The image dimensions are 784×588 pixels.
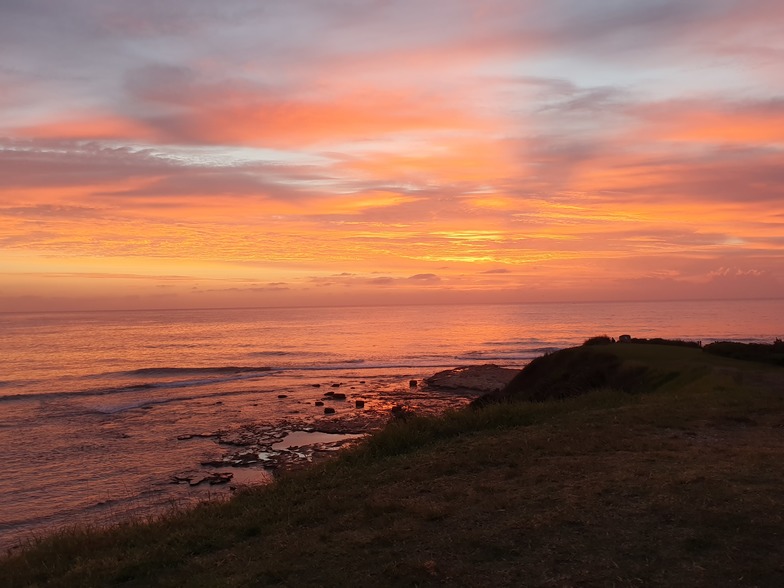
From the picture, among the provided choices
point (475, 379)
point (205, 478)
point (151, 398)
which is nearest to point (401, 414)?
point (205, 478)

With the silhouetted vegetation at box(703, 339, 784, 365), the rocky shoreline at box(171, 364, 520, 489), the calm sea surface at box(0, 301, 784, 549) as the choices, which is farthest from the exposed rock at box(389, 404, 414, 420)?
the silhouetted vegetation at box(703, 339, 784, 365)

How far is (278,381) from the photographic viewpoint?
48.8 m

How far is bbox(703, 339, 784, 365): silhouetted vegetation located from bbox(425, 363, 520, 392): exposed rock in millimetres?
16772

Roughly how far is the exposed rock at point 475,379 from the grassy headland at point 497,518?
27524 mm

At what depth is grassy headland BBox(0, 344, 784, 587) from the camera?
6.26m

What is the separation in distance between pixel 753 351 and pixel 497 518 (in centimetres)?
2015

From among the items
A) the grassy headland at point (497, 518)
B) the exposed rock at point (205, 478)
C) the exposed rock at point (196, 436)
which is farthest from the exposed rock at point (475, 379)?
the grassy headland at point (497, 518)

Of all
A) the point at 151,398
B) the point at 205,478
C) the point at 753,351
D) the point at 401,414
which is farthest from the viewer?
the point at 151,398

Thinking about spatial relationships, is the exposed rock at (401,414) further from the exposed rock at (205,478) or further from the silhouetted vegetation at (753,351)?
the silhouetted vegetation at (753,351)

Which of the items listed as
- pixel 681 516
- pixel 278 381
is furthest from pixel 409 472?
pixel 278 381

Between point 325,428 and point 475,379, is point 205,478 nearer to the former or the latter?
point 325,428

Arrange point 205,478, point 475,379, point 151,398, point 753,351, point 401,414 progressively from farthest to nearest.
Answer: point 475,379 < point 151,398 < point 753,351 < point 205,478 < point 401,414

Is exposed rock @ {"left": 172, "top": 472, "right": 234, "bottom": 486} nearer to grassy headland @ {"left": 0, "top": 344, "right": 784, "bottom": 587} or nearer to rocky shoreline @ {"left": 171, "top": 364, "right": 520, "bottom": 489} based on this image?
rocky shoreline @ {"left": 171, "top": 364, "right": 520, "bottom": 489}

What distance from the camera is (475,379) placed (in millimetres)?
44125
